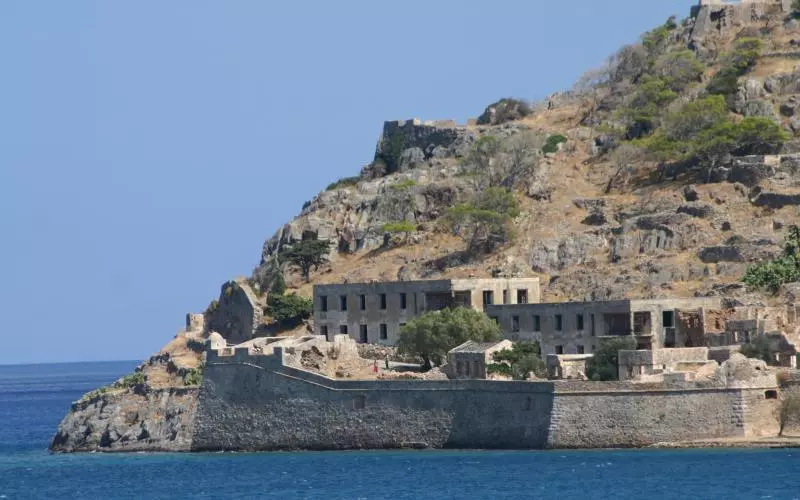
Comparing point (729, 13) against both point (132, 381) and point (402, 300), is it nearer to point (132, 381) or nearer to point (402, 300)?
point (402, 300)

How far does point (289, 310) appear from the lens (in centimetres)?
10175

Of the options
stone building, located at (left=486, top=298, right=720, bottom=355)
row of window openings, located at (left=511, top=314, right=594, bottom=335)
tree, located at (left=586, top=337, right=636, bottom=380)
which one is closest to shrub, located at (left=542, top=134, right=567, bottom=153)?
row of window openings, located at (left=511, top=314, right=594, bottom=335)

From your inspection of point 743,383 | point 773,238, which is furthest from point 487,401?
point 773,238

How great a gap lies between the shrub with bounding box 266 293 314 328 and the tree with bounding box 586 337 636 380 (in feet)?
81.5

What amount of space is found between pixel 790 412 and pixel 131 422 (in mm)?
33444

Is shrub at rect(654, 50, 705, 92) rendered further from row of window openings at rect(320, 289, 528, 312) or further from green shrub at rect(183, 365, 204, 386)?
green shrub at rect(183, 365, 204, 386)

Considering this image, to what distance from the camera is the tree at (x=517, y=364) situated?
78312 millimetres

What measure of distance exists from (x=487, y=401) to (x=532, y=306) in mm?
14623

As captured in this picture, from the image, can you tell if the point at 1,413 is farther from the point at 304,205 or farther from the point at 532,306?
the point at 532,306

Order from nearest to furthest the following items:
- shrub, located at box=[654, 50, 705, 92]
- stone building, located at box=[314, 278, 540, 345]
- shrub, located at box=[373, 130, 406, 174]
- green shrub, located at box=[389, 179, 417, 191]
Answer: stone building, located at box=[314, 278, 540, 345] < green shrub, located at box=[389, 179, 417, 191] < shrub, located at box=[654, 50, 705, 92] < shrub, located at box=[373, 130, 406, 174]

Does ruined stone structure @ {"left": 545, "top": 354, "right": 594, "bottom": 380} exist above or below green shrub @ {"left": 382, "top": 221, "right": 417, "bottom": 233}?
below

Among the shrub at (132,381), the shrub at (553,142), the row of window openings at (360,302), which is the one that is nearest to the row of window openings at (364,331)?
the row of window openings at (360,302)

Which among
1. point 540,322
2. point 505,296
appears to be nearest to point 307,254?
point 505,296

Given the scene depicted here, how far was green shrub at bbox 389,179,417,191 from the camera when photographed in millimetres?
113463
